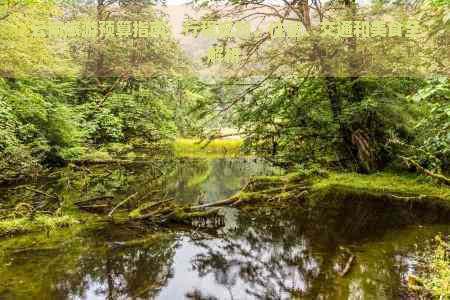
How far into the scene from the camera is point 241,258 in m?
6.17

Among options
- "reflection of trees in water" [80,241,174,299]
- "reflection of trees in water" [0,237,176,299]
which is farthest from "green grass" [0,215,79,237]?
"reflection of trees in water" [80,241,174,299]

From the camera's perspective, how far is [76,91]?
2061cm

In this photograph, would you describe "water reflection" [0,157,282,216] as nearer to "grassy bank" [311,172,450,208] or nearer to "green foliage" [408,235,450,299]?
"grassy bank" [311,172,450,208]

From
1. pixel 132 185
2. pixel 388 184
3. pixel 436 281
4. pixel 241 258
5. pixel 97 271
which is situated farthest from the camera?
pixel 132 185

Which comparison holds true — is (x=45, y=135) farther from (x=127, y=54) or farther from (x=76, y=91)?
(x=127, y=54)

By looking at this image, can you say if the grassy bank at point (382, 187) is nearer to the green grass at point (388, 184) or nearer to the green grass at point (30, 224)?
the green grass at point (388, 184)

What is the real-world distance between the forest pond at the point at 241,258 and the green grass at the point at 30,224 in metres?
0.21

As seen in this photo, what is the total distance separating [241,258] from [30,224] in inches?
167

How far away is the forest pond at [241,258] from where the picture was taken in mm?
4938

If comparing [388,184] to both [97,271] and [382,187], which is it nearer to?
[382,187]

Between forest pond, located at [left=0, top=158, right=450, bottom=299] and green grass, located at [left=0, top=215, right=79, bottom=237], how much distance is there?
0.21 metres

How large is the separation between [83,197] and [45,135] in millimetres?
4893

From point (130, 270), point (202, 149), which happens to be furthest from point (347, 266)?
point (202, 149)

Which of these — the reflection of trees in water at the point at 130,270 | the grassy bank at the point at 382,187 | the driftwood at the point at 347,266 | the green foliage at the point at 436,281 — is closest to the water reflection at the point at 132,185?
the reflection of trees in water at the point at 130,270
